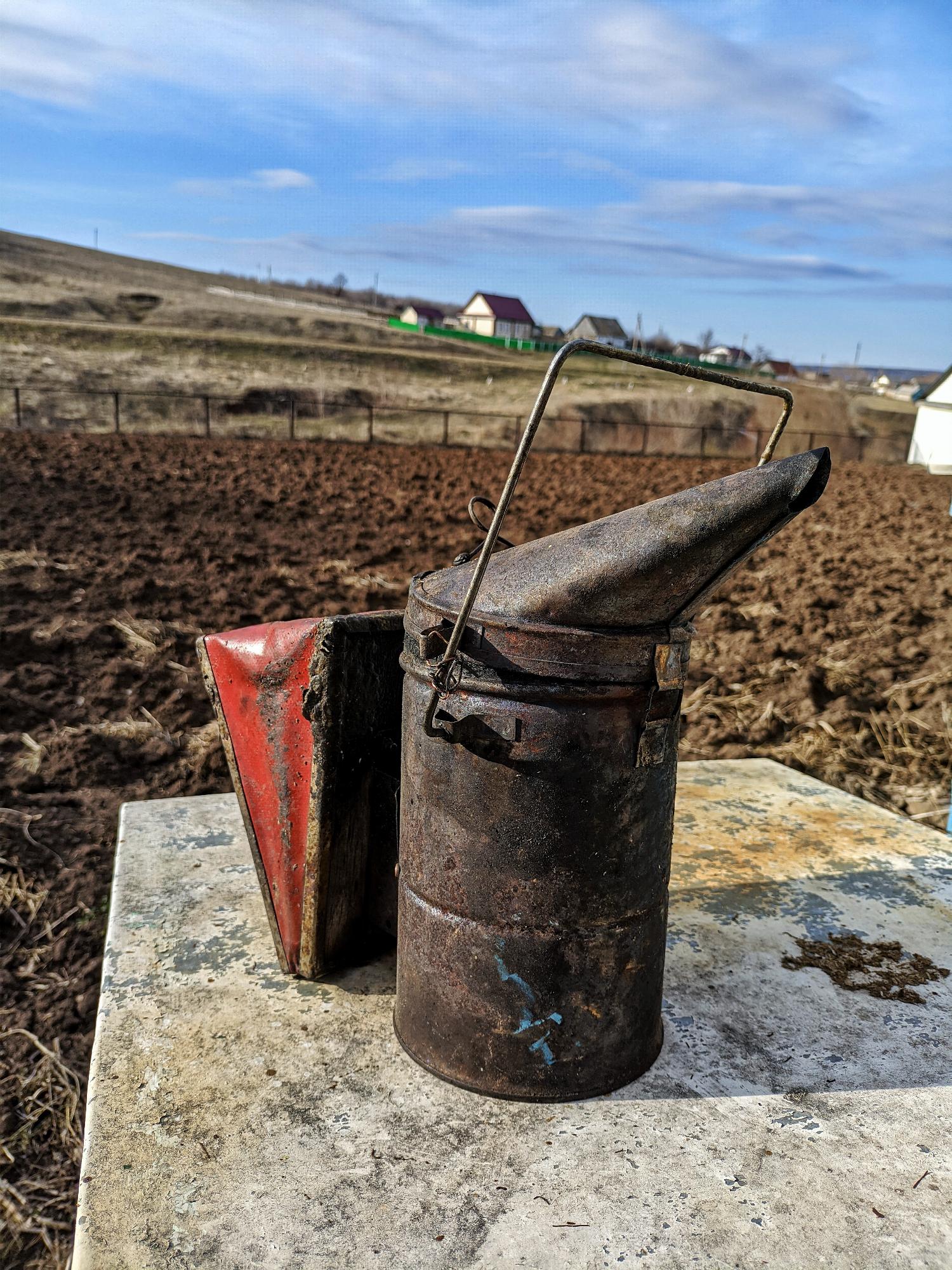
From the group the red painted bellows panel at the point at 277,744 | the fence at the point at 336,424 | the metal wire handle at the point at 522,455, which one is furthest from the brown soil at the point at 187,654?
the fence at the point at 336,424

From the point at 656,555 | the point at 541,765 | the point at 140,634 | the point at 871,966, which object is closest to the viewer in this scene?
the point at 656,555

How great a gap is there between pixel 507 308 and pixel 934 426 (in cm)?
5221

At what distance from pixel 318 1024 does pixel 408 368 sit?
128 ft

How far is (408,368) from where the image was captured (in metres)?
40.0

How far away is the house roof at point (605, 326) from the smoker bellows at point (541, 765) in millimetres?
83322

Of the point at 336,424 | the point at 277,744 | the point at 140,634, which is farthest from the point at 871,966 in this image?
the point at 336,424

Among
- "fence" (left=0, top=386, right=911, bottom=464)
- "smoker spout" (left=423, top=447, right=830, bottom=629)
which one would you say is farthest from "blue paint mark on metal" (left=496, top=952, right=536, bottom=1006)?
"fence" (left=0, top=386, right=911, bottom=464)

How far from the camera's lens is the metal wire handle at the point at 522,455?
2.15 meters

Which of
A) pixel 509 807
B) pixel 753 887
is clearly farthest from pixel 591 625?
pixel 753 887

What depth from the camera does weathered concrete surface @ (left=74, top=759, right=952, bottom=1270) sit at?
216 centimetres

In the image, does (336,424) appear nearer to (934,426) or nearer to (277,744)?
(934,426)

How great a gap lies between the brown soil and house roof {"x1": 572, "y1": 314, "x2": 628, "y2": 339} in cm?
7131

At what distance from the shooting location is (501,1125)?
8.29 ft

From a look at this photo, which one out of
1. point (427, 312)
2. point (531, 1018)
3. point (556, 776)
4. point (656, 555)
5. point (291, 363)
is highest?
point (427, 312)
